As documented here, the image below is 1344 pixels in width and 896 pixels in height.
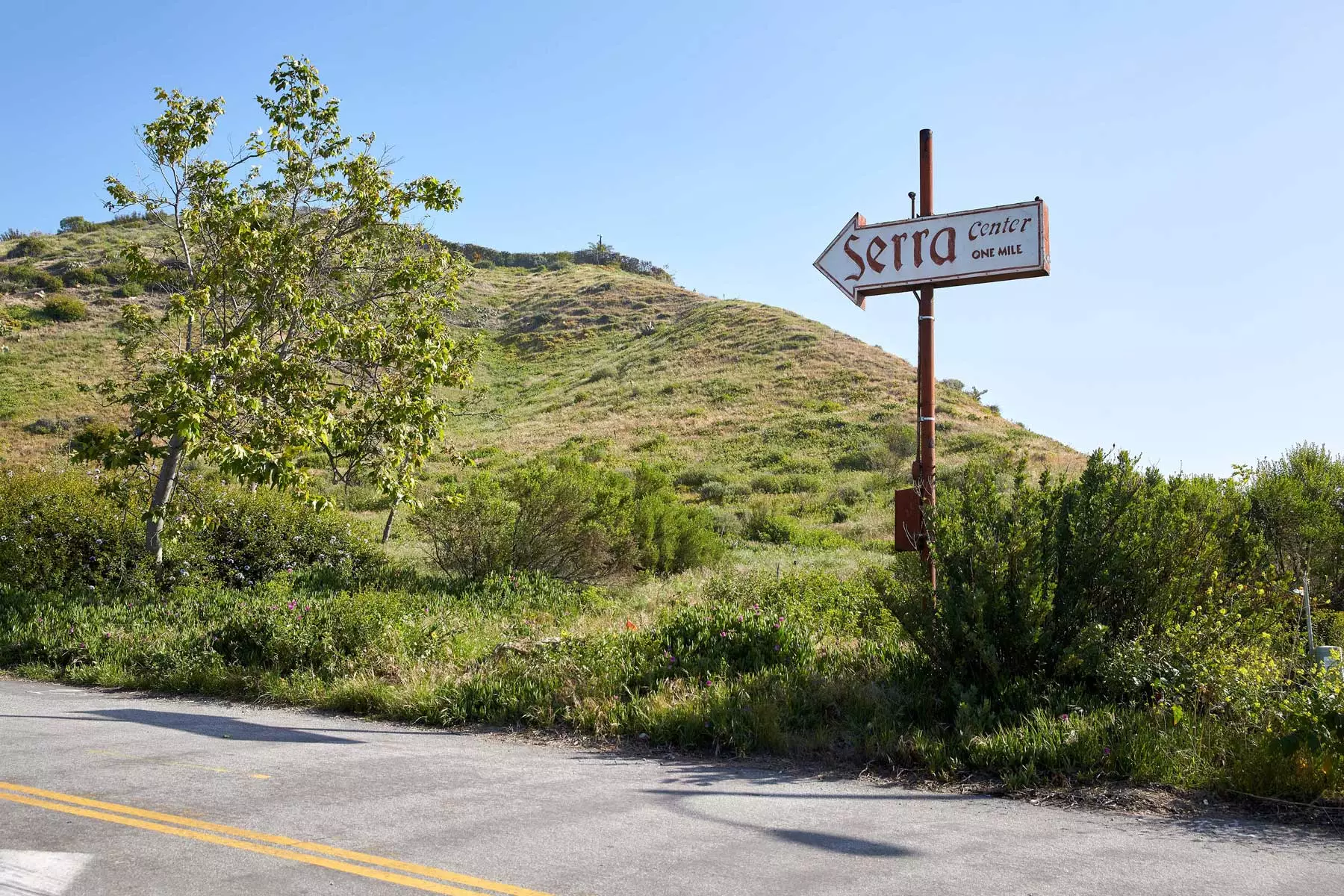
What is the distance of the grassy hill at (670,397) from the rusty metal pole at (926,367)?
40.4 ft

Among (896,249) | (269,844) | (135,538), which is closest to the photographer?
(269,844)

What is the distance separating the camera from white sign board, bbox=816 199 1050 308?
8398 millimetres

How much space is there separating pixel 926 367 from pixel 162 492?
10.2 metres

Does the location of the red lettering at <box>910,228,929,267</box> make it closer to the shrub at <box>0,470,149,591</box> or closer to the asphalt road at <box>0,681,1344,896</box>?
the asphalt road at <box>0,681,1344,896</box>

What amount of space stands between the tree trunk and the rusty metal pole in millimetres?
9631

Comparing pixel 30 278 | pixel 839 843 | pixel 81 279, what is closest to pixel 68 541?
pixel 839 843

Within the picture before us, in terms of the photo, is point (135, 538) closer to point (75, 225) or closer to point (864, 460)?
point (864, 460)

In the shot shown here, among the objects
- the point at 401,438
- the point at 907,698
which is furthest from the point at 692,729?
the point at 401,438

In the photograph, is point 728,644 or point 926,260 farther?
point 926,260

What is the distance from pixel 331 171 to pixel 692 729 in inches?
400

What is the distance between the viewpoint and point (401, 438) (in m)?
13.0

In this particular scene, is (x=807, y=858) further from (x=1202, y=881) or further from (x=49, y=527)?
(x=49, y=527)

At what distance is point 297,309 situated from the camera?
13.0 meters

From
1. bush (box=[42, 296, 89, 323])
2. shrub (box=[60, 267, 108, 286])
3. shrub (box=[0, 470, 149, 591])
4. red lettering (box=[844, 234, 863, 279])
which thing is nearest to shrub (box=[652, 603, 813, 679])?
red lettering (box=[844, 234, 863, 279])
